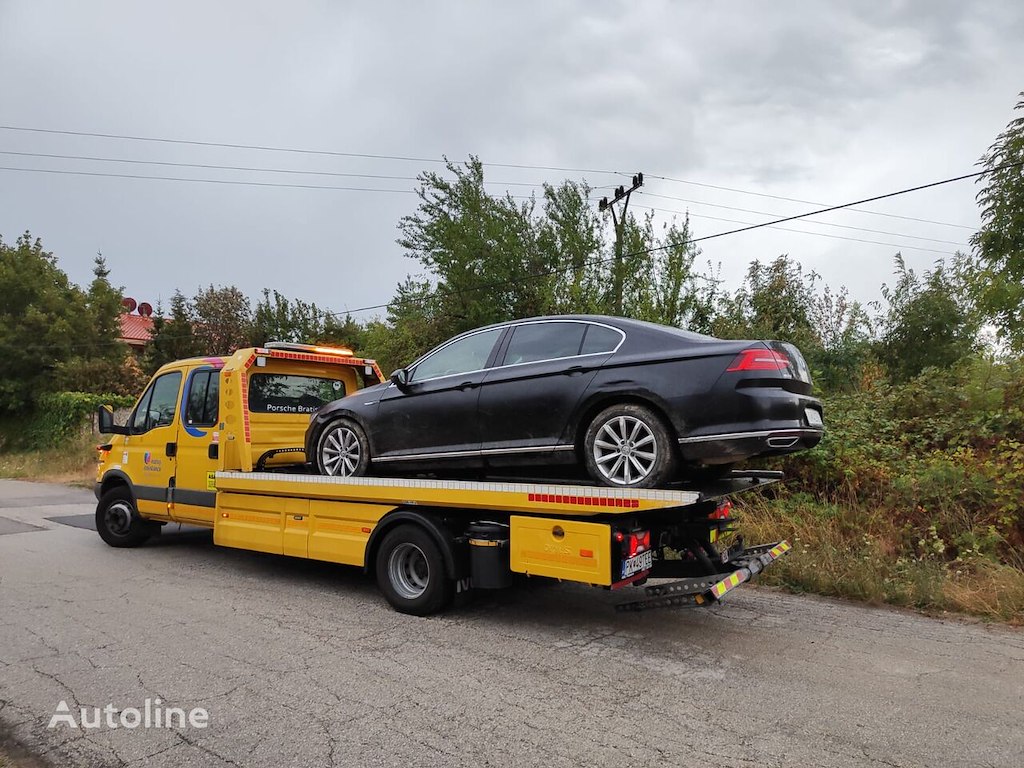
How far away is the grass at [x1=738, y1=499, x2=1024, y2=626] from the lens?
601cm

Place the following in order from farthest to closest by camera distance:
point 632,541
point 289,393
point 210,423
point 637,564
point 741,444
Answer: point 289,393, point 210,423, point 637,564, point 632,541, point 741,444

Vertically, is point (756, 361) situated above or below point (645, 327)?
below

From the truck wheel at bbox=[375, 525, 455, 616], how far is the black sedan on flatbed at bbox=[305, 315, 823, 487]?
0.66 metres

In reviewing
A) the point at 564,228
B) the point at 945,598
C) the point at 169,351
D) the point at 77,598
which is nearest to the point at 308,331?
the point at 169,351

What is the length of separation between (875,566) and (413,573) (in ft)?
14.2

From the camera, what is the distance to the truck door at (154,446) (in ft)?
26.6

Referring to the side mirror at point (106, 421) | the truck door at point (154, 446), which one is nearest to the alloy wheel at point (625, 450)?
the truck door at point (154, 446)

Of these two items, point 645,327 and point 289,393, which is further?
point 289,393

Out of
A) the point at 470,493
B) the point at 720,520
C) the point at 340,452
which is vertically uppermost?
the point at 340,452

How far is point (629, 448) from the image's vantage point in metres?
4.94

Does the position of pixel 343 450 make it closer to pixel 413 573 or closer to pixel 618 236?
pixel 413 573

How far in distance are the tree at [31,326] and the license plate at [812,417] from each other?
1112 inches

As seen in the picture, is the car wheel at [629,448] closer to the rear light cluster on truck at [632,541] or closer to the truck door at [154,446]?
the rear light cluster on truck at [632,541]

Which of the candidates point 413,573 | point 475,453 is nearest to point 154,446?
point 413,573
